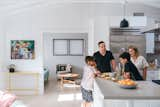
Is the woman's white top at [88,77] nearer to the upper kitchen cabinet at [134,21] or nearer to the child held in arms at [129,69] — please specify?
the child held in arms at [129,69]

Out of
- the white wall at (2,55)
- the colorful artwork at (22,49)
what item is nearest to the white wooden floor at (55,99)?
the white wall at (2,55)

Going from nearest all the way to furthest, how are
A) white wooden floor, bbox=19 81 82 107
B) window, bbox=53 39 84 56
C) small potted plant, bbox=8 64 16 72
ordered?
white wooden floor, bbox=19 81 82 107, small potted plant, bbox=8 64 16 72, window, bbox=53 39 84 56

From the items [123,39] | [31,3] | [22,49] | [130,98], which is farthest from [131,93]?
[22,49]

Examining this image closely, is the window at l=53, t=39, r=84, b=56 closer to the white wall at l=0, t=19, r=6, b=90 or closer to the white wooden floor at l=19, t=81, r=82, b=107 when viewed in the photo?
the white wooden floor at l=19, t=81, r=82, b=107

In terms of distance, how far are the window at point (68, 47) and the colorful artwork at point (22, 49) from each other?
151 inches

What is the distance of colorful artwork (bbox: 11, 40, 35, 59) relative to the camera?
7.59 m

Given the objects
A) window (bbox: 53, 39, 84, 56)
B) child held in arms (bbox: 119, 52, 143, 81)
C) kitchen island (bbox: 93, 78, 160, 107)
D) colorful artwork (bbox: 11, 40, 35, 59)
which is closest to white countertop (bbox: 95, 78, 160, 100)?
kitchen island (bbox: 93, 78, 160, 107)

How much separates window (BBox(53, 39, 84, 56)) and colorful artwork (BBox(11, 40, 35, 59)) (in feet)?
12.6

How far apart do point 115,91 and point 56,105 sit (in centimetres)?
351

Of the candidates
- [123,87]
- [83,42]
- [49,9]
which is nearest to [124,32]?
[49,9]

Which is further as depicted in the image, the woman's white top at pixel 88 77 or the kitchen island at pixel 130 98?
the woman's white top at pixel 88 77

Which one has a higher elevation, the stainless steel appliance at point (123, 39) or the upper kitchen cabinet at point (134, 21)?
the upper kitchen cabinet at point (134, 21)

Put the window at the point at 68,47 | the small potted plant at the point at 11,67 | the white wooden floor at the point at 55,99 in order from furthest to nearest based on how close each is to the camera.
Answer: the window at the point at 68,47
the small potted plant at the point at 11,67
the white wooden floor at the point at 55,99

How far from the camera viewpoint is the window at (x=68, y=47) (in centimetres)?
1148
